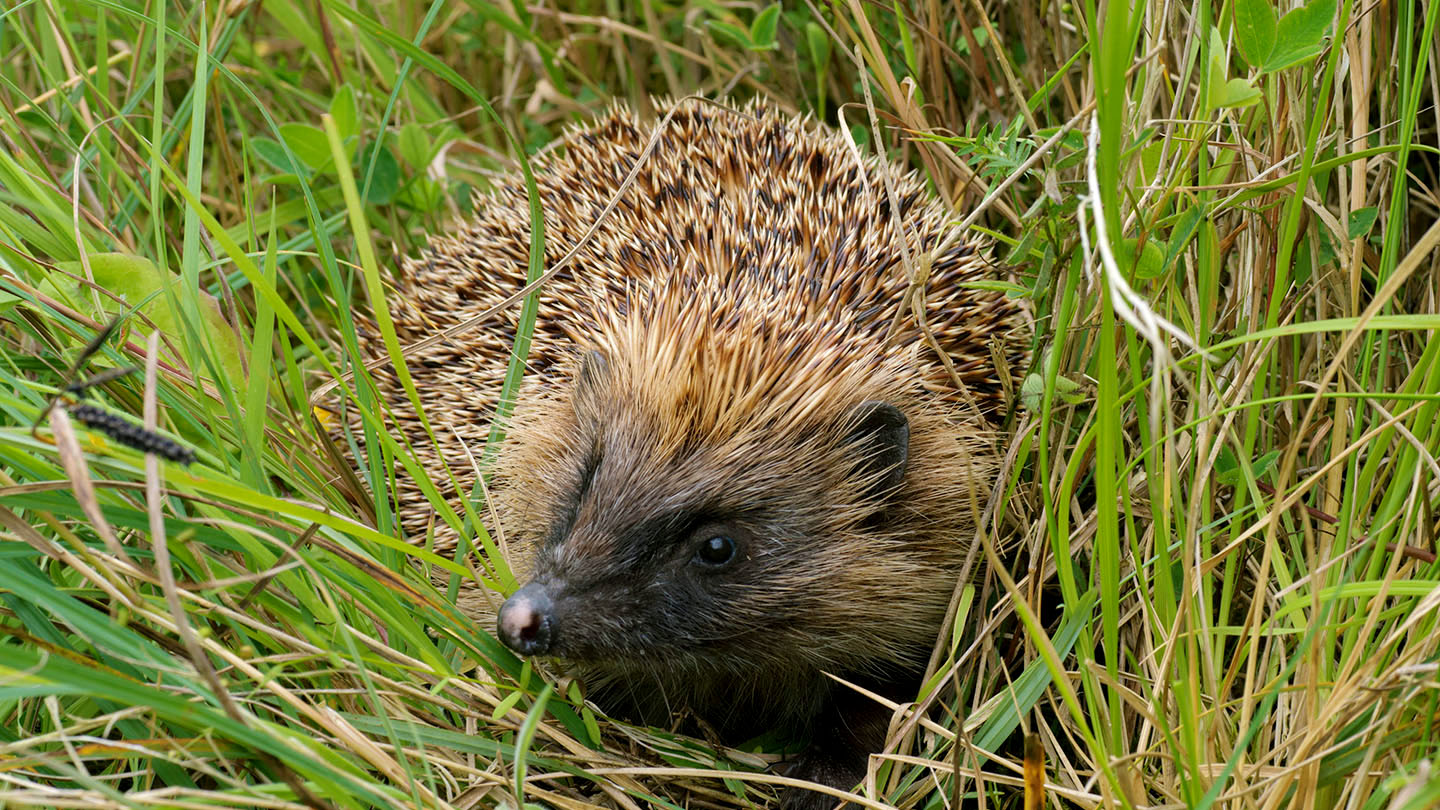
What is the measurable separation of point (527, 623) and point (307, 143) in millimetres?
1916

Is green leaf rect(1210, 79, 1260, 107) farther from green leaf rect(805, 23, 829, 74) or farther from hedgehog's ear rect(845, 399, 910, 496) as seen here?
green leaf rect(805, 23, 829, 74)

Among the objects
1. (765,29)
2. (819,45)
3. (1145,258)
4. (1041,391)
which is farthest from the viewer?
(819,45)

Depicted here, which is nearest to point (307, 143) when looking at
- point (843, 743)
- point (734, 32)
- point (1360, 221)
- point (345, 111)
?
point (345, 111)

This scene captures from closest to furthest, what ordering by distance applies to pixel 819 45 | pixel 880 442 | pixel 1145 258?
pixel 1145 258, pixel 880 442, pixel 819 45

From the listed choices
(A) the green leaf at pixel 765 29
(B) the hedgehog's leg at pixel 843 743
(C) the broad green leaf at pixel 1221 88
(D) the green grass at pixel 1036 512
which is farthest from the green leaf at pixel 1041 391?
(A) the green leaf at pixel 765 29

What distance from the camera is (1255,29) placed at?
89.1 inches

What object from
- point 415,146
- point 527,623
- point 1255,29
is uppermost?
point 1255,29

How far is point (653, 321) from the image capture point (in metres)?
2.81

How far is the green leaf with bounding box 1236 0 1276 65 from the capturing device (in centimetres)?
225

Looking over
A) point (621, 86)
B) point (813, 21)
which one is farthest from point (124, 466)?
point (621, 86)

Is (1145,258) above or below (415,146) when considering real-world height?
below

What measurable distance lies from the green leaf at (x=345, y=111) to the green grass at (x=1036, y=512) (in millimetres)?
663

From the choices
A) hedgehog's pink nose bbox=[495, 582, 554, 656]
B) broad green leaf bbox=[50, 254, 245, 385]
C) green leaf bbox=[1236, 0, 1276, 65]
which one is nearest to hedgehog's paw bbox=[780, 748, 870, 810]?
hedgehog's pink nose bbox=[495, 582, 554, 656]

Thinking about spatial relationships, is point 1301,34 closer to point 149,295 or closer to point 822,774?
point 822,774
